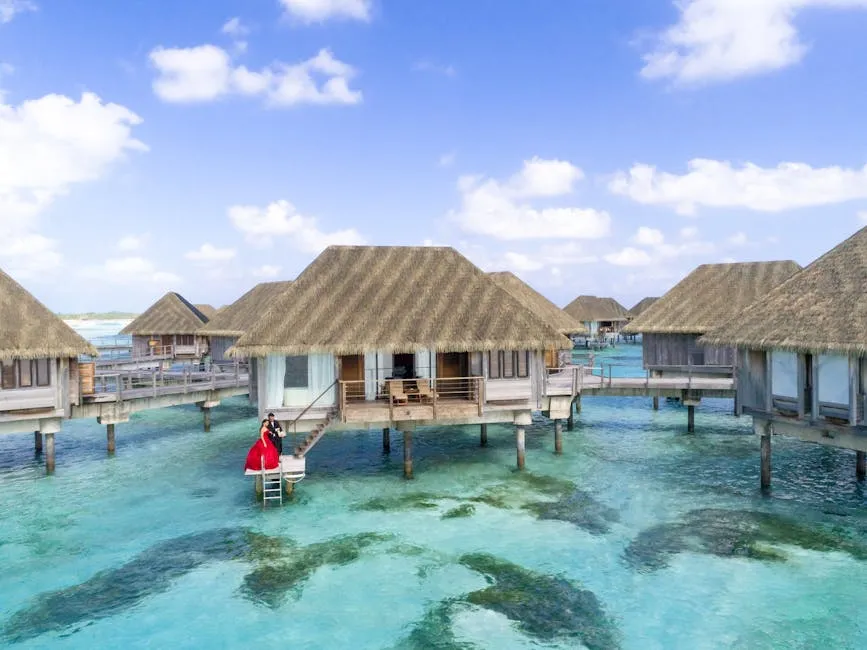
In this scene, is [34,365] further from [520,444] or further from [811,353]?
[811,353]

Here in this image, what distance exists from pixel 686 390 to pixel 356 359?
15.8 metres

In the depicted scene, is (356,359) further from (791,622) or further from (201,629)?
(791,622)

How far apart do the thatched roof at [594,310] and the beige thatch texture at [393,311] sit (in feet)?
199

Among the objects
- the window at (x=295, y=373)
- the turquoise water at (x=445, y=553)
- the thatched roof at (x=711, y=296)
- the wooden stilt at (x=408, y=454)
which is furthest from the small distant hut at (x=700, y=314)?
the window at (x=295, y=373)

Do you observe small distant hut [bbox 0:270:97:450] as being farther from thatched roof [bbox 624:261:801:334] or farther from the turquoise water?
thatched roof [bbox 624:261:801:334]

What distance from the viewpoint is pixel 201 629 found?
37.2 feet

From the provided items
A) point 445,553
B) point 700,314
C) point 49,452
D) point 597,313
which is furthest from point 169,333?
point 597,313

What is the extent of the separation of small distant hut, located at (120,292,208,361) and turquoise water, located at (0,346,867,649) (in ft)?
62.0

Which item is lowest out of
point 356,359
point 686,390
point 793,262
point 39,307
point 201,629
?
point 201,629

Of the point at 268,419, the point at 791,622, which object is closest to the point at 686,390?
the point at 791,622

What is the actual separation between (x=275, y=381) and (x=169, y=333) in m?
26.1

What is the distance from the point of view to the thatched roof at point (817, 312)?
15258 millimetres

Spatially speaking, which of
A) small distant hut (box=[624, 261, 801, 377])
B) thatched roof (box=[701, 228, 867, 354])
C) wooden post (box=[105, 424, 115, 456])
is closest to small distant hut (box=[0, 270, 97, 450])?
wooden post (box=[105, 424, 115, 456])

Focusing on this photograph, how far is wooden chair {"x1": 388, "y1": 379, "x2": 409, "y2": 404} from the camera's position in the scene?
755 inches
